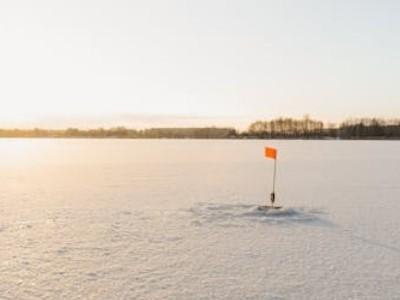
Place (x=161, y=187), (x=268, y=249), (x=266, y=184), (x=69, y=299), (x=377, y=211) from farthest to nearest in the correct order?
(x=266, y=184) → (x=161, y=187) → (x=377, y=211) → (x=268, y=249) → (x=69, y=299)

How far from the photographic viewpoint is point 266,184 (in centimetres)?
1253

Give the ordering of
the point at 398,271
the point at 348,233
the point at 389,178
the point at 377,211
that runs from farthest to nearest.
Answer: the point at 389,178, the point at 377,211, the point at 348,233, the point at 398,271

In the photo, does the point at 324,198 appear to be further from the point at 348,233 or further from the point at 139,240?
the point at 139,240

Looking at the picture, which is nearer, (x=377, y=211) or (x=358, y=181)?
(x=377, y=211)

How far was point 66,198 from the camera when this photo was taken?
9430mm

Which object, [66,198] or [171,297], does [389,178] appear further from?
[171,297]

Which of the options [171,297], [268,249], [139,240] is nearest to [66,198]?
[139,240]

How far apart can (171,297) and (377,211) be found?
566 cm

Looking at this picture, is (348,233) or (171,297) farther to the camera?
(348,233)

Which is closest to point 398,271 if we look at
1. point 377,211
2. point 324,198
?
point 377,211

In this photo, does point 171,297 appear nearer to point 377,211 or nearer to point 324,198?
point 377,211

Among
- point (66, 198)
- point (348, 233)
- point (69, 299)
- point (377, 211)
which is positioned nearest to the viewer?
point (69, 299)

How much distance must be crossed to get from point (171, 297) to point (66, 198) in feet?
20.7

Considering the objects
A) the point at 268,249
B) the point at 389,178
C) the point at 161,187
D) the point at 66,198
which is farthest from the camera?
the point at 389,178
